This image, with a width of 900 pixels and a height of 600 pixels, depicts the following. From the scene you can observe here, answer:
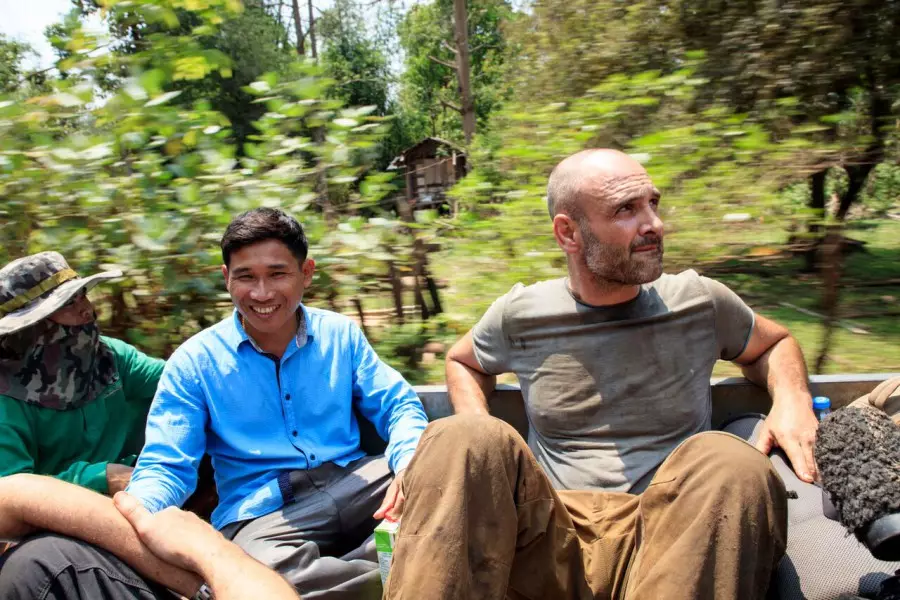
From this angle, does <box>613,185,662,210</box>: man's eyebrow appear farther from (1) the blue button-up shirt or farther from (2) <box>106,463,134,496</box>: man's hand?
(2) <box>106,463,134,496</box>: man's hand

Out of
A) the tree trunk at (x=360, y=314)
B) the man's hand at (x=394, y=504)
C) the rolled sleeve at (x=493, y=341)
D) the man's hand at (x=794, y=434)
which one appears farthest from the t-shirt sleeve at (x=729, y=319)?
the tree trunk at (x=360, y=314)

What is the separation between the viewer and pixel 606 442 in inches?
97.1

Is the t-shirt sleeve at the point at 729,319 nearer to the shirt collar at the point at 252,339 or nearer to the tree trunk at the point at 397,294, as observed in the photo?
the shirt collar at the point at 252,339

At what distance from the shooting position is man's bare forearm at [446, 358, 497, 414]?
2.69 metres

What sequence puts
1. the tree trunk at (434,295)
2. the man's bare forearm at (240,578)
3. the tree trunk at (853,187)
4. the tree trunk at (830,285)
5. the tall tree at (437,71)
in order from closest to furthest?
the man's bare forearm at (240,578)
the tree trunk at (830,285)
the tree trunk at (434,295)
the tree trunk at (853,187)
the tall tree at (437,71)

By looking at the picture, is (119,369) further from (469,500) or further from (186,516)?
(469,500)

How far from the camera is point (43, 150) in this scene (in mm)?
3605

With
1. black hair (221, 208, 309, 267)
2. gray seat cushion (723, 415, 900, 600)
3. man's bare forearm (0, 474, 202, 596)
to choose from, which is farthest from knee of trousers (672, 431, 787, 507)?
black hair (221, 208, 309, 267)

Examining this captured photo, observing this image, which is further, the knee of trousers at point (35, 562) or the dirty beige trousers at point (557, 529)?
the knee of trousers at point (35, 562)

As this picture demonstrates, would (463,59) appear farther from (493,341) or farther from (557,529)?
(557,529)

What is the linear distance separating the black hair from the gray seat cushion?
1.75 m

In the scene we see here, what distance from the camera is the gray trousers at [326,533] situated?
7.38ft

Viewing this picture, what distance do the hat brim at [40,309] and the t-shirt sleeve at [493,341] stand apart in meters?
1.43

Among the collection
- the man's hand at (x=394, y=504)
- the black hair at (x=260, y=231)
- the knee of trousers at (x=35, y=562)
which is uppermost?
the black hair at (x=260, y=231)
